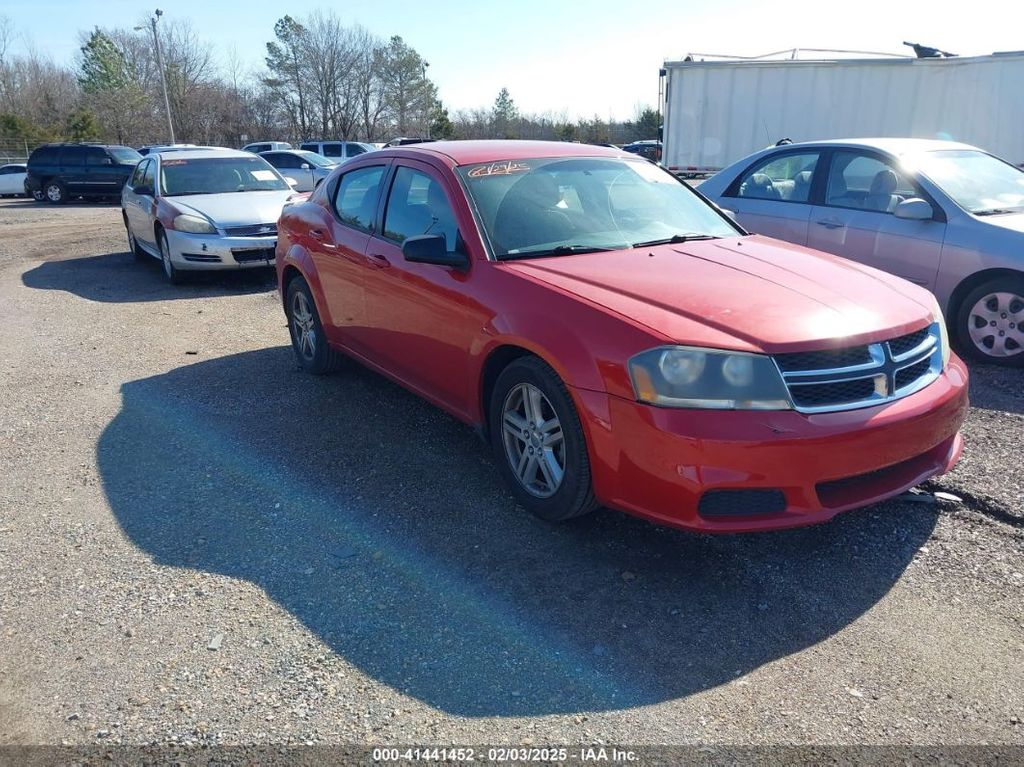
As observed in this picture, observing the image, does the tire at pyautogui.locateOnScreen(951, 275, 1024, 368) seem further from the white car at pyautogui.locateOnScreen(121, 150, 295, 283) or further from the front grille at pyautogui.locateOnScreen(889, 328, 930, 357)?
the white car at pyautogui.locateOnScreen(121, 150, 295, 283)

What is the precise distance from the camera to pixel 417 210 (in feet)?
15.3

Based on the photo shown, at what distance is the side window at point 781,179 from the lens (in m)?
7.18

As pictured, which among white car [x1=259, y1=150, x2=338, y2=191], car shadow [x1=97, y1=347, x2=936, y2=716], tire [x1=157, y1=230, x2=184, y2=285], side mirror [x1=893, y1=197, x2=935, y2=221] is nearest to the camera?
car shadow [x1=97, y1=347, x2=936, y2=716]

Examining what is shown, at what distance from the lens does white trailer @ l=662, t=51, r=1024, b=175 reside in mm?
12969

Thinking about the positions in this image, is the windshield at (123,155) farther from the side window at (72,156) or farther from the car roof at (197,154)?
the car roof at (197,154)

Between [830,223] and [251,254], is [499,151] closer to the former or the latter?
[830,223]

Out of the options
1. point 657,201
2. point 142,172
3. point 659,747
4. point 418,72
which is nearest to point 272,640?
point 659,747

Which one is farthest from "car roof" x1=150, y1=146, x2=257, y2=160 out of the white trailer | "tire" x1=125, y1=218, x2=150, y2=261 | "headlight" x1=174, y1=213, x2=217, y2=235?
the white trailer

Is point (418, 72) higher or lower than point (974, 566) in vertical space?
higher

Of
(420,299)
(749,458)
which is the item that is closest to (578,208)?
(420,299)

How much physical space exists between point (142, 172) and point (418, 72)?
51.5 metres

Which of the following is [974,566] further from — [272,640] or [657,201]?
[272,640]

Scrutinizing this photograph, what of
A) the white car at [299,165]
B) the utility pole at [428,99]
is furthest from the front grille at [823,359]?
the utility pole at [428,99]

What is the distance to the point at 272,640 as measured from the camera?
2.96 m
